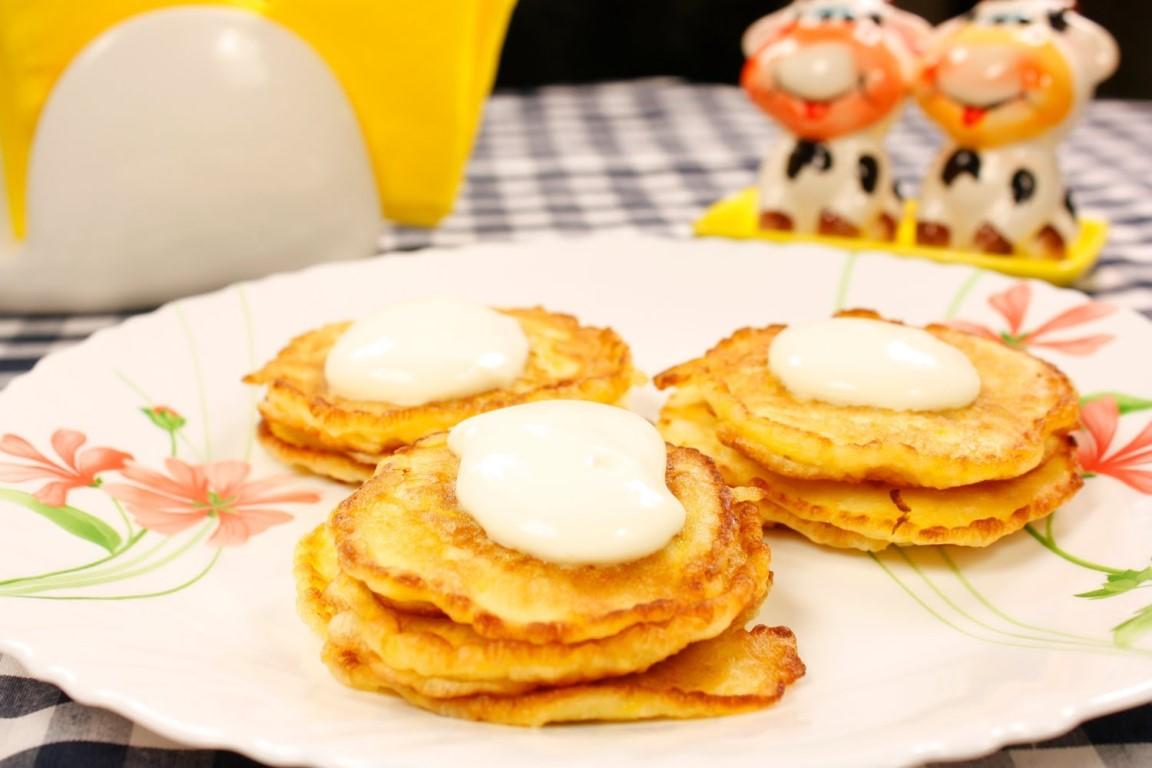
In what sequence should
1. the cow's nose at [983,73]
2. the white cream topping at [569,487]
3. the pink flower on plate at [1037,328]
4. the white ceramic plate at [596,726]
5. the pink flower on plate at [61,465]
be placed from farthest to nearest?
the cow's nose at [983,73], the pink flower on plate at [1037,328], the pink flower on plate at [61,465], the white cream topping at [569,487], the white ceramic plate at [596,726]

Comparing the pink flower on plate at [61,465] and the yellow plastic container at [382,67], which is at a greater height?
the yellow plastic container at [382,67]

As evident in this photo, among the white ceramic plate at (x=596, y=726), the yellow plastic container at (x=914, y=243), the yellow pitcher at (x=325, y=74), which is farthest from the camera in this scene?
the yellow plastic container at (x=914, y=243)

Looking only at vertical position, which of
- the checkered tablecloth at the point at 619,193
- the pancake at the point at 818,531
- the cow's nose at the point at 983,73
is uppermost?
A: the cow's nose at the point at 983,73

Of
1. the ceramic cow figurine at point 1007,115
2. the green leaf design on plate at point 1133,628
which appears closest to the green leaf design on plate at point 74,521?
the green leaf design on plate at point 1133,628

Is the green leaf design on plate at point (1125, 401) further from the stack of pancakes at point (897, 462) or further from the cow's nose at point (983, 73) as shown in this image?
the cow's nose at point (983, 73)

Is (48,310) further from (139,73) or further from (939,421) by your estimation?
(939,421)

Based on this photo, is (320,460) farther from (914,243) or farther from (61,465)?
(914,243)

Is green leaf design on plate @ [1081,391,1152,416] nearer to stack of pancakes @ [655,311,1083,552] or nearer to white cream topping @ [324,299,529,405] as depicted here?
stack of pancakes @ [655,311,1083,552]

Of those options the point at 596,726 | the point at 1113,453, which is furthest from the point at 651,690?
the point at 1113,453
